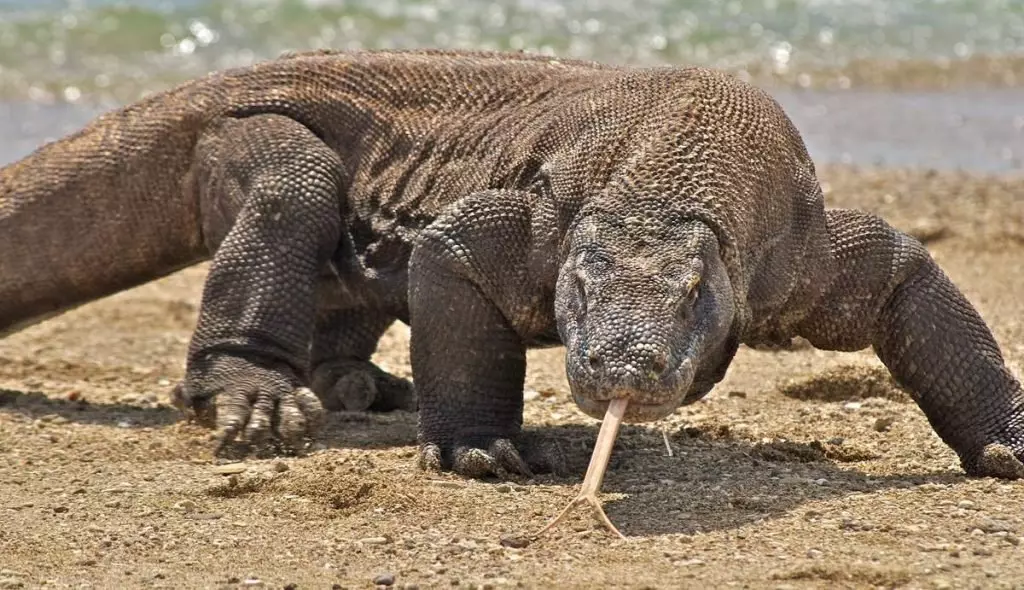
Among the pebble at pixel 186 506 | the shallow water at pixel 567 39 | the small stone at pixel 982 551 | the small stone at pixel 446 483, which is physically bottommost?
the pebble at pixel 186 506

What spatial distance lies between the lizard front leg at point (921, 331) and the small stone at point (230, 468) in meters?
2.30

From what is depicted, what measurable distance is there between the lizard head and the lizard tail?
300cm

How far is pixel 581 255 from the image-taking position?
6.09m

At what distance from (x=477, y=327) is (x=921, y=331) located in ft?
5.68

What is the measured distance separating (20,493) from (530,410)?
2638mm

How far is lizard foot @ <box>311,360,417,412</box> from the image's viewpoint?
8828 mm

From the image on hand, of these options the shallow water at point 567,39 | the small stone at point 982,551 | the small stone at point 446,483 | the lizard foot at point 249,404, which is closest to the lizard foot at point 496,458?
the small stone at point 446,483

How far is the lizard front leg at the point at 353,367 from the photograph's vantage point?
885 centimetres

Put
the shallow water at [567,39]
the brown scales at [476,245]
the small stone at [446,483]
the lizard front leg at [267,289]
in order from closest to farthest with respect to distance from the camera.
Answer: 1. the brown scales at [476,245]
2. the small stone at [446,483]
3. the lizard front leg at [267,289]
4. the shallow water at [567,39]

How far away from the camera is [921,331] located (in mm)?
6984

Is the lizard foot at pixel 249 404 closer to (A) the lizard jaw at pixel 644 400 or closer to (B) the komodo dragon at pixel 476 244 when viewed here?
(B) the komodo dragon at pixel 476 244

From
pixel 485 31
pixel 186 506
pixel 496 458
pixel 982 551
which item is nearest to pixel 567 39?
pixel 485 31

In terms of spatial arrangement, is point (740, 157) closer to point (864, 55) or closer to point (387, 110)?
point (387, 110)

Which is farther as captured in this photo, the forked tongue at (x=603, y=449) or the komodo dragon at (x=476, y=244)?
the komodo dragon at (x=476, y=244)
